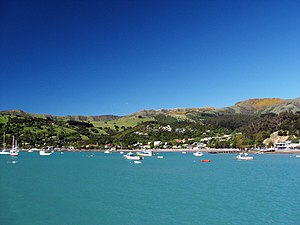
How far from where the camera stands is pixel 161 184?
129 feet

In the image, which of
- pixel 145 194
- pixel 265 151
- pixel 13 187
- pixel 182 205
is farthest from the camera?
pixel 265 151

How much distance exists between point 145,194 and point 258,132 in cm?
15101

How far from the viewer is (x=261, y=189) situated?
3494 centimetres

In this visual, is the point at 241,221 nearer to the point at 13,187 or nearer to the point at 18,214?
the point at 18,214

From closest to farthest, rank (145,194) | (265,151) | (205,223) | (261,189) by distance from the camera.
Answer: (205,223) → (145,194) → (261,189) → (265,151)

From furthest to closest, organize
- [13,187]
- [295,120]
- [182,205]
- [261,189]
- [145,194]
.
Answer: [295,120] → [13,187] → [261,189] → [145,194] → [182,205]

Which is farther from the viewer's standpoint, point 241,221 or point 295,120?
point 295,120

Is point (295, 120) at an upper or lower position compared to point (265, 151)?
upper

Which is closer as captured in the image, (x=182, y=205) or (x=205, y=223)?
(x=205, y=223)

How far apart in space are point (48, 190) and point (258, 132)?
A: 153 m

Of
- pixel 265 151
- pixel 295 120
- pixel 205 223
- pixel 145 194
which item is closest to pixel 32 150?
pixel 265 151

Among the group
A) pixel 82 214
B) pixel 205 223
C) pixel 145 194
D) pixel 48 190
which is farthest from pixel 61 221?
pixel 48 190

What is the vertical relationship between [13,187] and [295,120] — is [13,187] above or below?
below

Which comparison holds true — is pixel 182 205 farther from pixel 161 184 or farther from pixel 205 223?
pixel 161 184
